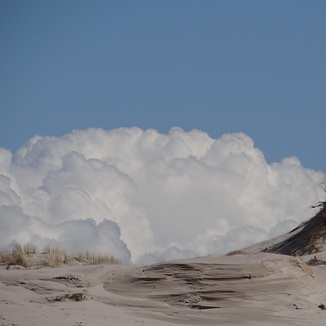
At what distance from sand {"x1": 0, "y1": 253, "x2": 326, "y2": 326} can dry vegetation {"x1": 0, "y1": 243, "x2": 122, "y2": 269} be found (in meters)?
3.15

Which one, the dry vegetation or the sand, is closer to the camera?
the sand

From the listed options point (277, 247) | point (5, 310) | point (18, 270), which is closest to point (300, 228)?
point (277, 247)

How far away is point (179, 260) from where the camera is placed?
44.0 ft

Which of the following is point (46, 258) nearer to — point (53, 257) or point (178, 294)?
point (53, 257)

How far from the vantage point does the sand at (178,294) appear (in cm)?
1130

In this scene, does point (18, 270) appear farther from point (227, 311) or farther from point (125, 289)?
point (227, 311)

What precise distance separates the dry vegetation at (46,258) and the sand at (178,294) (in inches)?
124

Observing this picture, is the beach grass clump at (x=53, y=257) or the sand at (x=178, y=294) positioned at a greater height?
the beach grass clump at (x=53, y=257)

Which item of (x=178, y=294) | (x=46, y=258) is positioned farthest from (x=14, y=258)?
(x=178, y=294)

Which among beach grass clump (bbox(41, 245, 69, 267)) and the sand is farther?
beach grass clump (bbox(41, 245, 69, 267))

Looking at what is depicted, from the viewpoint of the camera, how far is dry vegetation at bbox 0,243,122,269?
56.9ft

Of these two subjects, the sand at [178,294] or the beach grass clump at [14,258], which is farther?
the beach grass clump at [14,258]

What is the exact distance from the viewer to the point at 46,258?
57.4 feet

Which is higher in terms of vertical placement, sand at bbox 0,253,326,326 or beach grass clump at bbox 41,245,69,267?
beach grass clump at bbox 41,245,69,267
